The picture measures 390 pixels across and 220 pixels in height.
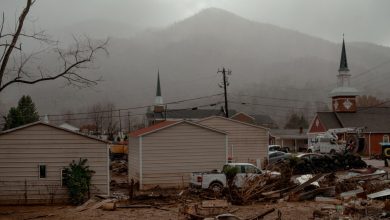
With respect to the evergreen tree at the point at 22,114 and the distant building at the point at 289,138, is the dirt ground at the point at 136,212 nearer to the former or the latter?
the evergreen tree at the point at 22,114

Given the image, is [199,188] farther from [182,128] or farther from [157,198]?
[182,128]

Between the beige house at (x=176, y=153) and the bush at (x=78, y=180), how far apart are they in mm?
5866

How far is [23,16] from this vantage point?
19.2 m

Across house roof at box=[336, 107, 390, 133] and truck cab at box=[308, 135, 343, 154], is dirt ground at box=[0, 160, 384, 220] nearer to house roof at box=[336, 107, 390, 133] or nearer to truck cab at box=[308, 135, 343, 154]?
truck cab at box=[308, 135, 343, 154]

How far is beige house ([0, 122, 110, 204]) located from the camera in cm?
2452

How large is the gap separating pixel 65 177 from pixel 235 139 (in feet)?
54.2

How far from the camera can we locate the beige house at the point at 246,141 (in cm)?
3819

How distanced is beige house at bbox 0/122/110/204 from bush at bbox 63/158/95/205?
39cm

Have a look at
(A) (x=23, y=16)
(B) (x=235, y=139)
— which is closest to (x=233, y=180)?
(A) (x=23, y=16)

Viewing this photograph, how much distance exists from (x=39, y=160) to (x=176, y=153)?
8.81 m

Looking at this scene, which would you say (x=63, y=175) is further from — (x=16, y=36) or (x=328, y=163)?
(x=328, y=163)

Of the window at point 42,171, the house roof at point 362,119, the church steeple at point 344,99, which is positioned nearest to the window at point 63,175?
the window at point 42,171

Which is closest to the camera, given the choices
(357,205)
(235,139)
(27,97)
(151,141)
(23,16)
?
(23,16)

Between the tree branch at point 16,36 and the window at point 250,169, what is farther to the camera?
the window at point 250,169
